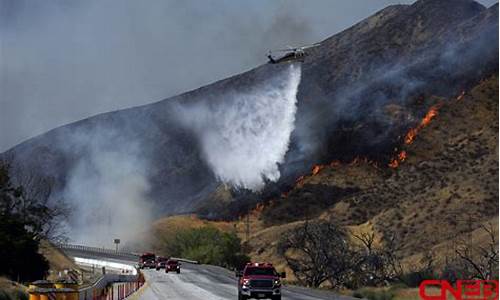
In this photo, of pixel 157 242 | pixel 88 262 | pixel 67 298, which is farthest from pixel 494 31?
pixel 67 298

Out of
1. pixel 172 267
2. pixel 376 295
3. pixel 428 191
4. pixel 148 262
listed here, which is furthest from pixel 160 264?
pixel 376 295

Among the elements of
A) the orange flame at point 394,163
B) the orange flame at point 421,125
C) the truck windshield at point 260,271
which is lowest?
the truck windshield at point 260,271

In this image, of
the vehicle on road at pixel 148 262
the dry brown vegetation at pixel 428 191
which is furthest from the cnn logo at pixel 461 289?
the vehicle on road at pixel 148 262

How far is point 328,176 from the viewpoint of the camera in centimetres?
17525

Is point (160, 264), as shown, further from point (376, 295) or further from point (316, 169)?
point (316, 169)

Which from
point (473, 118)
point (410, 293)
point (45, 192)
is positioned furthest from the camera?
point (473, 118)

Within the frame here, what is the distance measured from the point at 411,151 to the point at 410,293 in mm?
124336

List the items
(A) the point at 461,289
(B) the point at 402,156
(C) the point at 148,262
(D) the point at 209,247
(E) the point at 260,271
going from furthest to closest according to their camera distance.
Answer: (B) the point at 402,156 < (D) the point at 209,247 < (C) the point at 148,262 < (E) the point at 260,271 < (A) the point at 461,289

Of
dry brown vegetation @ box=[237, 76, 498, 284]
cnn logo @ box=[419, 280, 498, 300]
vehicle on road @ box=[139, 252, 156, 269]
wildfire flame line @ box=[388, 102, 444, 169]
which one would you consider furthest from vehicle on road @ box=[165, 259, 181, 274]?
wildfire flame line @ box=[388, 102, 444, 169]

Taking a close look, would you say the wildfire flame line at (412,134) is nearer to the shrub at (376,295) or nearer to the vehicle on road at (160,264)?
the vehicle on road at (160,264)

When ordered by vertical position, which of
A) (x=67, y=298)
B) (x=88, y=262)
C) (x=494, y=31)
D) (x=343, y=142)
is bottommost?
(x=67, y=298)

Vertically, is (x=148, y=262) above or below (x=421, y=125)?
below

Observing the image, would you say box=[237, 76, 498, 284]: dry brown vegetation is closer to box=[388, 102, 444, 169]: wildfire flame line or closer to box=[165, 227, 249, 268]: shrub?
box=[388, 102, 444, 169]: wildfire flame line

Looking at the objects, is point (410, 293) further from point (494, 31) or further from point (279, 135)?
point (494, 31)
